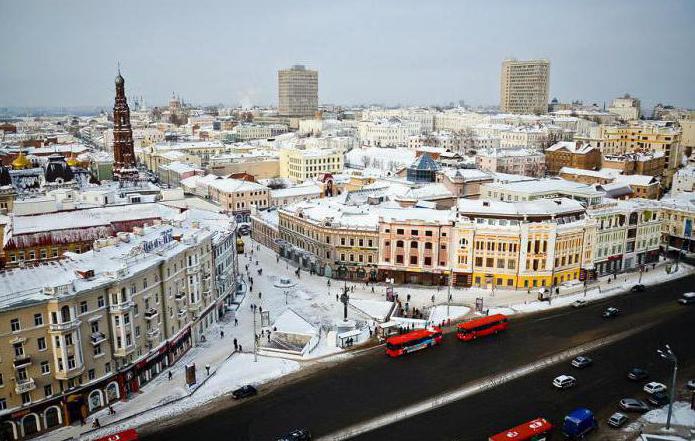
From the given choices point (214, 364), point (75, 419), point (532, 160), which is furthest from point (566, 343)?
point (532, 160)

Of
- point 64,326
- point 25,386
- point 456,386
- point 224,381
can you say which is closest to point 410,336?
point 456,386

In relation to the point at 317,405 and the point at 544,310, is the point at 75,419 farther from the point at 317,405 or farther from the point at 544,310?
the point at 544,310

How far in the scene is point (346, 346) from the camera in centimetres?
6084

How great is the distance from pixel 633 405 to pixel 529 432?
12.0 m

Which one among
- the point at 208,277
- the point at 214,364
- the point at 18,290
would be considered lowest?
the point at 214,364

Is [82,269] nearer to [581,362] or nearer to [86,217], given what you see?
[86,217]

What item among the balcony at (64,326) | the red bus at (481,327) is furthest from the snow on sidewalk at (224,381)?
the red bus at (481,327)

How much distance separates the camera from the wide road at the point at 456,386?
44844 mm

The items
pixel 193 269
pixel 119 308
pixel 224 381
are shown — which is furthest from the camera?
pixel 193 269

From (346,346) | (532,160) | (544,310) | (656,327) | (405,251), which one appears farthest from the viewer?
(532,160)

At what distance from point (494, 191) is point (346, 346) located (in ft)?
187

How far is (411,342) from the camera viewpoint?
58.2 meters

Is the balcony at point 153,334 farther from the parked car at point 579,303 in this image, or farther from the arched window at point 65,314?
the parked car at point 579,303

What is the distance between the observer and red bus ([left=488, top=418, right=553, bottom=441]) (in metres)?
40.3
